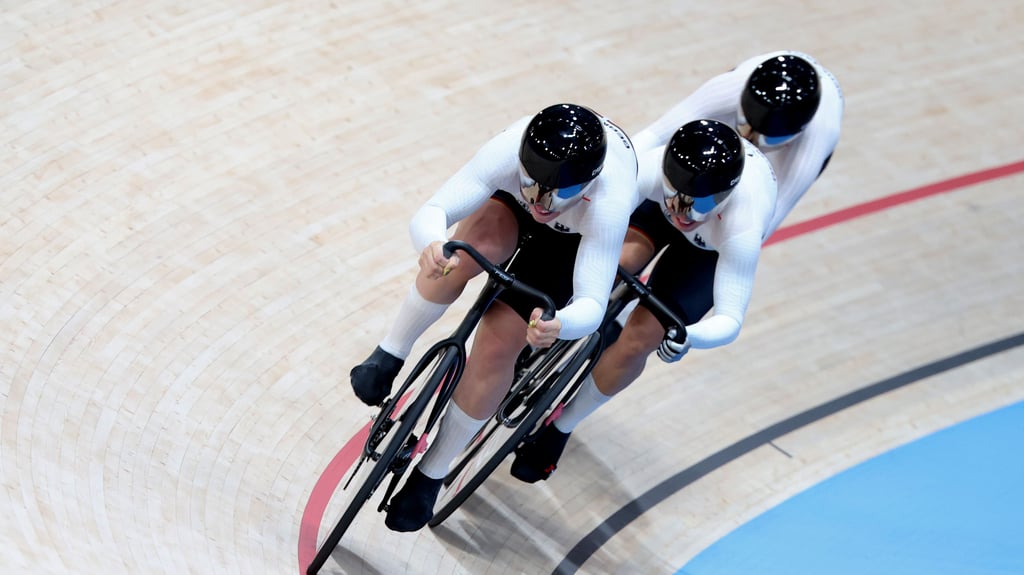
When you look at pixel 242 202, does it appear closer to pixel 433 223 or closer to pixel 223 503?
pixel 223 503

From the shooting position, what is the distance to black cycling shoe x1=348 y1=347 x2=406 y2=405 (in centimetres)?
327

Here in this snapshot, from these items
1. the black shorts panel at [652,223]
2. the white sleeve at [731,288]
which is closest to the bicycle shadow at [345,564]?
the white sleeve at [731,288]

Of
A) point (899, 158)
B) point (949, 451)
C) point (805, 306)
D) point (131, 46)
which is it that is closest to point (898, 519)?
point (949, 451)

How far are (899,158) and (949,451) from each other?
65.3 inches

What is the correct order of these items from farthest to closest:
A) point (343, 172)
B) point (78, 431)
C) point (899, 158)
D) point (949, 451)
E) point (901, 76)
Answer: point (901, 76)
point (899, 158)
point (343, 172)
point (949, 451)
point (78, 431)

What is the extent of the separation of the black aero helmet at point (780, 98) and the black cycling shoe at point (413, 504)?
55.2 inches

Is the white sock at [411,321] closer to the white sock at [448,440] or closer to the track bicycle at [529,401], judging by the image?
the white sock at [448,440]

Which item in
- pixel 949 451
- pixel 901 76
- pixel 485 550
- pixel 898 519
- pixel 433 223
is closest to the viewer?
pixel 433 223

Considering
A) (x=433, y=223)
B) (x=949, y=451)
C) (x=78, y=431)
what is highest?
(x=433, y=223)

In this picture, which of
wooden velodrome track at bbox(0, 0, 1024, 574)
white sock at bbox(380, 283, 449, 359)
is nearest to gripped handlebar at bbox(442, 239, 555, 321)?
white sock at bbox(380, 283, 449, 359)

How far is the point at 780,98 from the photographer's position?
3.47 m

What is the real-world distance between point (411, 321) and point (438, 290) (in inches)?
4.6

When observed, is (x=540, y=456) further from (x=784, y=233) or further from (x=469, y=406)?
(x=784, y=233)

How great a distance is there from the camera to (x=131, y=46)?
5195 millimetres
